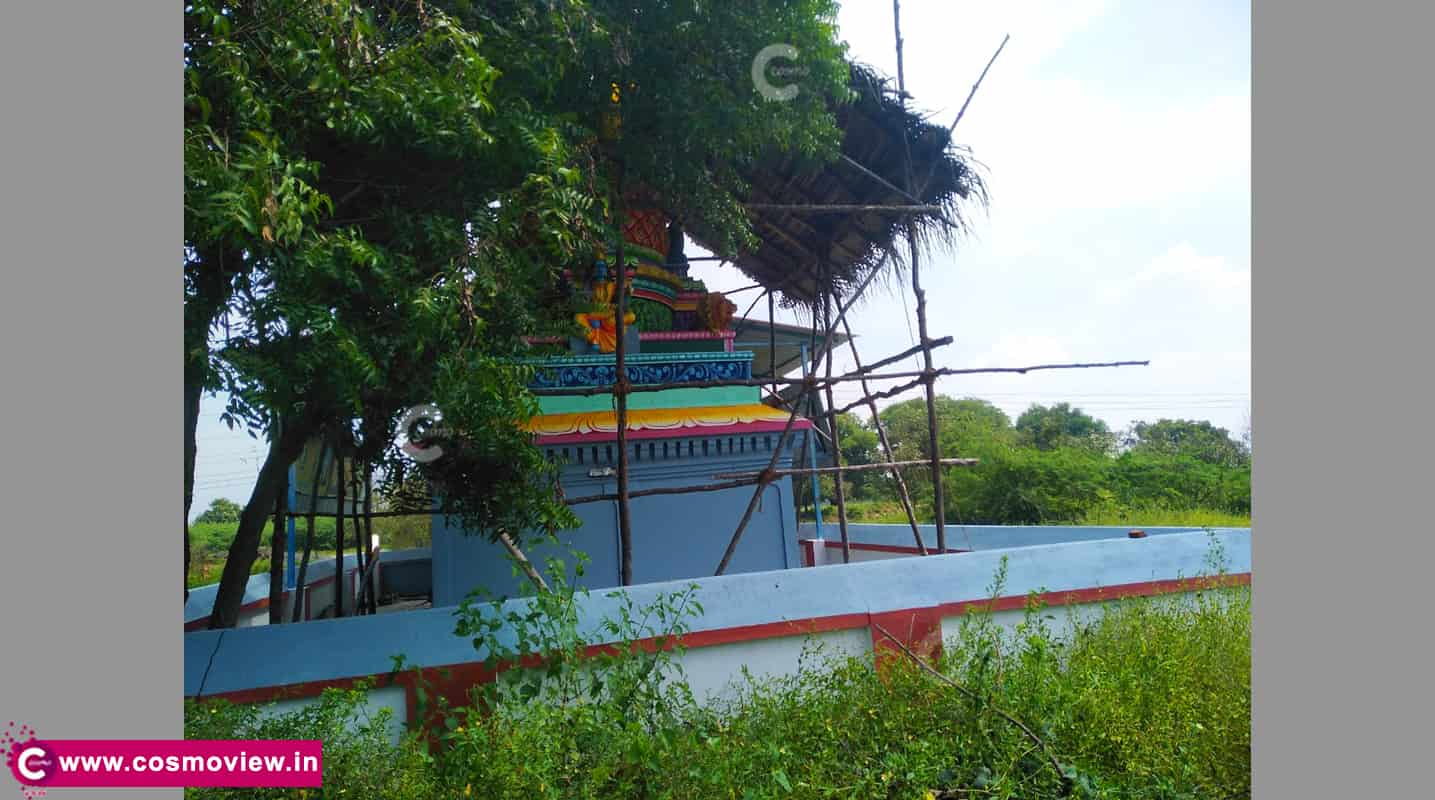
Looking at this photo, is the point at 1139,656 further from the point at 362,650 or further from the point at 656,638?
the point at 362,650

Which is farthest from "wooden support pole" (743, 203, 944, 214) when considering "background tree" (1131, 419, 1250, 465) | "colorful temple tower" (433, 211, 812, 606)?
"background tree" (1131, 419, 1250, 465)

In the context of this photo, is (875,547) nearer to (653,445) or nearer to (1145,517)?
(653,445)

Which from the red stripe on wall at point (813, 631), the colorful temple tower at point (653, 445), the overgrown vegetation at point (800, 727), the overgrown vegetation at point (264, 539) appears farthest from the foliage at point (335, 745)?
the colorful temple tower at point (653, 445)

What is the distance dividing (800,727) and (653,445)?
3.36 metres

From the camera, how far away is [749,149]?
4.82 metres

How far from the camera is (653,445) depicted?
670 cm

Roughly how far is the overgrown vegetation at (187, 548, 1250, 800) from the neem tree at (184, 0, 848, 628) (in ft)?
2.44

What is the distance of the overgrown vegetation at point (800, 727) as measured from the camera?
9.80ft

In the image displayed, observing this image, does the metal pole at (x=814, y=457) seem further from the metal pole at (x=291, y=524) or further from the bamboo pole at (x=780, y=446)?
the metal pole at (x=291, y=524)

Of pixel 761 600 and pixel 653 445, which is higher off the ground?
pixel 653 445

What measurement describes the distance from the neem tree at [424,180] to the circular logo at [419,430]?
0.07 m
